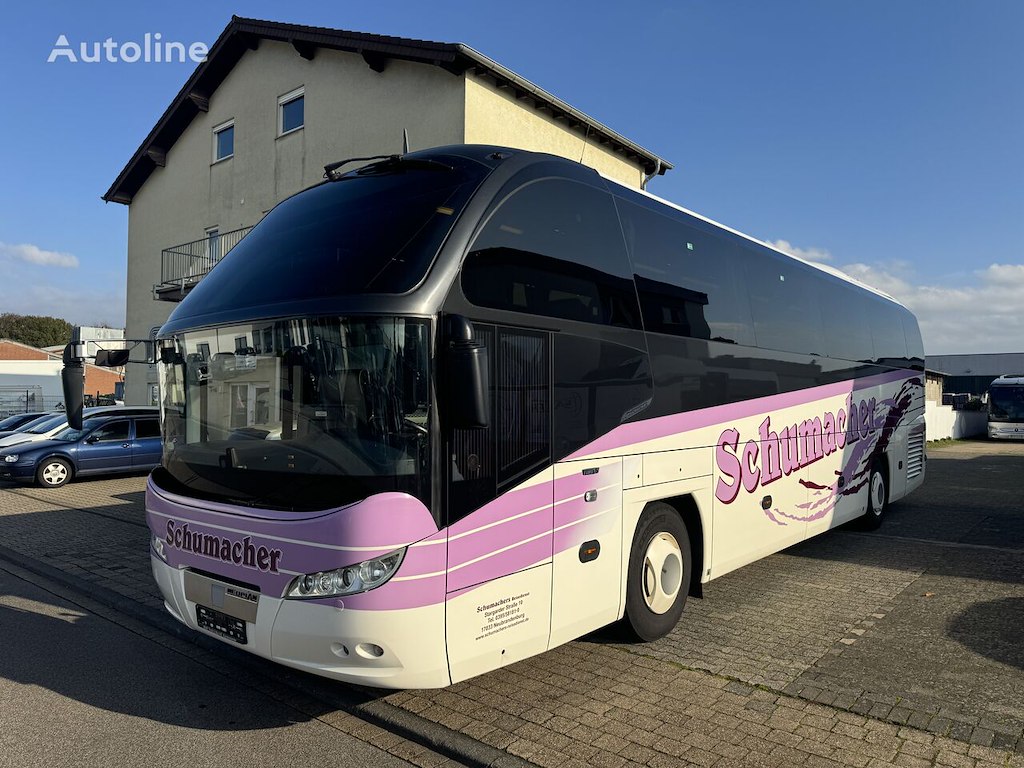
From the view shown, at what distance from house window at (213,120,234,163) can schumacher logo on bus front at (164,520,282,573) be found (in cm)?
2057

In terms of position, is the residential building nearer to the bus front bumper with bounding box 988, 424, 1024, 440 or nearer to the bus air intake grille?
the bus air intake grille

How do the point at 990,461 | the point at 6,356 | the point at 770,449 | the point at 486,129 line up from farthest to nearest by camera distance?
the point at 6,356 < the point at 990,461 < the point at 486,129 < the point at 770,449

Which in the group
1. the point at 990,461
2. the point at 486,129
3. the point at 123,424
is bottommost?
the point at 990,461

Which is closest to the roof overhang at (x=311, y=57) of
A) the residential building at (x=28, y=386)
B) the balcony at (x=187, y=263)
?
the balcony at (x=187, y=263)

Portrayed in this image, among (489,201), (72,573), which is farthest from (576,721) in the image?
(72,573)

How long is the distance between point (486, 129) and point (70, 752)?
46.5ft

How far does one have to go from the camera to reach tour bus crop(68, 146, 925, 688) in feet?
12.4

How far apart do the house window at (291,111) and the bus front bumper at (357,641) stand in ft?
59.5

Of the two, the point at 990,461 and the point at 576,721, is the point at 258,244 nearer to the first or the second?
the point at 576,721

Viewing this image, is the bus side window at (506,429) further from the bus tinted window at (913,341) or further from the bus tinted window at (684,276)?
the bus tinted window at (913,341)

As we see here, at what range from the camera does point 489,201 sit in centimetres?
436

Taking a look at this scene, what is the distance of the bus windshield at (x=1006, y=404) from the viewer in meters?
34.0

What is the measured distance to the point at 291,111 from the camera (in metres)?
20.3

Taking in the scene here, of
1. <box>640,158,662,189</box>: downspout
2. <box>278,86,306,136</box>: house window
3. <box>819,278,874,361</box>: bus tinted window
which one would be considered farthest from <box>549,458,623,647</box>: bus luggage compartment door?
<box>278,86,306,136</box>: house window
